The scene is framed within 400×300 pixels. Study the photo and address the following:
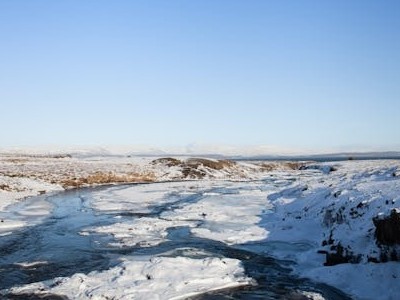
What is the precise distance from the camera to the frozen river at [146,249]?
1186cm

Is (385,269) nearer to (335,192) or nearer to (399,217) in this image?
(399,217)

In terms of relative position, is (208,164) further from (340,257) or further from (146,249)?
(340,257)

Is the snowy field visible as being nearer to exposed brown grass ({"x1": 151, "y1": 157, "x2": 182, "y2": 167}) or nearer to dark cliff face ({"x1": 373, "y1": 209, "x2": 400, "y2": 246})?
dark cliff face ({"x1": 373, "y1": 209, "x2": 400, "y2": 246})

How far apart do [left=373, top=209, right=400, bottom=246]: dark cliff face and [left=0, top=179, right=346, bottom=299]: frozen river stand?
6.62 feet

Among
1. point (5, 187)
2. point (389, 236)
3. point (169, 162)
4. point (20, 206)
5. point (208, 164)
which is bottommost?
point (20, 206)

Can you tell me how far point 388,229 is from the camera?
40.8 ft

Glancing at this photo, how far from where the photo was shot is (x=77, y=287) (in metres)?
11.8

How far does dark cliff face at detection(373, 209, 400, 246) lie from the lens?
1216 centimetres

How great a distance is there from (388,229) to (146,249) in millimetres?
8452

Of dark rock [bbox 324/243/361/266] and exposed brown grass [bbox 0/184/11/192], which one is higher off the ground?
dark rock [bbox 324/243/361/266]

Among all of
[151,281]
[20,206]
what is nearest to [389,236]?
[151,281]

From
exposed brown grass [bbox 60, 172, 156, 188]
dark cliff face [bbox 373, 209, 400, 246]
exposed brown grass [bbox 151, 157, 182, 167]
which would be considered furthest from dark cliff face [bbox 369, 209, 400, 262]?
exposed brown grass [bbox 151, 157, 182, 167]

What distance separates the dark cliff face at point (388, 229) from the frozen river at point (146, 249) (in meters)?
2.02

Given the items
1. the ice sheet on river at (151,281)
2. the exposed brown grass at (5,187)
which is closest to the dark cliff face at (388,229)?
the ice sheet on river at (151,281)
